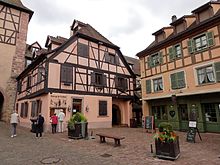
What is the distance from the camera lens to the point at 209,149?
7.37m

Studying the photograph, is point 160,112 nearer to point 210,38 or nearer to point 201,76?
Result: point 201,76

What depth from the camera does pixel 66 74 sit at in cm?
1458

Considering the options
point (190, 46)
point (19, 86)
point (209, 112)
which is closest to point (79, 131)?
point (209, 112)

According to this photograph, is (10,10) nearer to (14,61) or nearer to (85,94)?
(14,61)

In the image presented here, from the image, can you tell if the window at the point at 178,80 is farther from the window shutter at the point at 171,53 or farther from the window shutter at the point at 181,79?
the window shutter at the point at 171,53

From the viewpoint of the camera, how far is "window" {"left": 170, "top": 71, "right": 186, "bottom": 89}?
13852 millimetres

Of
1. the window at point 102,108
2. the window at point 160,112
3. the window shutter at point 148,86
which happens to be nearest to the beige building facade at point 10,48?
the window at point 102,108

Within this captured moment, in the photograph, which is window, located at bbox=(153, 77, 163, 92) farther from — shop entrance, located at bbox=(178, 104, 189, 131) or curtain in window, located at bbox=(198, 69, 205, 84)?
curtain in window, located at bbox=(198, 69, 205, 84)

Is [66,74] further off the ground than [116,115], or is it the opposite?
[66,74]

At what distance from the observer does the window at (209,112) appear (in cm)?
1209

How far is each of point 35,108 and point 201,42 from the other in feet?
48.2

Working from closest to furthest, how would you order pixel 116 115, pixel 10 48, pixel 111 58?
1. pixel 111 58
2. pixel 116 115
3. pixel 10 48

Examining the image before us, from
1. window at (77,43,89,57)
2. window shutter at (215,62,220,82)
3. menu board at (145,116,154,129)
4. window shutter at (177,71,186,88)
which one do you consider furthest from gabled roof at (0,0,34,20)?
window shutter at (215,62,220,82)

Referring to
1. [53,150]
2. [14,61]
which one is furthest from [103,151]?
[14,61]
